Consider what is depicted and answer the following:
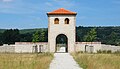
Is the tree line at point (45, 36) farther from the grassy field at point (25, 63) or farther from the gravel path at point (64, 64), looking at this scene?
the grassy field at point (25, 63)

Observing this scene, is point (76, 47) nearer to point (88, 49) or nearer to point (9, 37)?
point (88, 49)

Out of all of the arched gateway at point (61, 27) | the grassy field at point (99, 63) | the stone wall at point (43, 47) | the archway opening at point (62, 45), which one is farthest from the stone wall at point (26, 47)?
the grassy field at point (99, 63)

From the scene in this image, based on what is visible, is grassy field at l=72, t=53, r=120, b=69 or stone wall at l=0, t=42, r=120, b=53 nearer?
grassy field at l=72, t=53, r=120, b=69

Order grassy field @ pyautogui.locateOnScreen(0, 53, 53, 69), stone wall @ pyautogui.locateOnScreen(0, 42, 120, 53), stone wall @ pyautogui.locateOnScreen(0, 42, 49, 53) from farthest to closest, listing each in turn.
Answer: stone wall @ pyautogui.locateOnScreen(0, 42, 49, 53) < stone wall @ pyautogui.locateOnScreen(0, 42, 120, 53) < grassy field @ pyautogui.locateOnScreen(0, 53, 53, 69)

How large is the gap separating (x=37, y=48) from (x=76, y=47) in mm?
5242

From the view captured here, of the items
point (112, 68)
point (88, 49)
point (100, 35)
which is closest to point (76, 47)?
point (88, 49)

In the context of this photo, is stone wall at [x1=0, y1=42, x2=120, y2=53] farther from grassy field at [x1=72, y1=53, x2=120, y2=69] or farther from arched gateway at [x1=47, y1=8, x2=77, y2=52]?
grassy field at [x1=72, y1=53, x2=120, y2=69]

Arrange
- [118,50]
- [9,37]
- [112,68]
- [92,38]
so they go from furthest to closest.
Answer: [9,37] → [92,38] → [118,50] → [112,68]

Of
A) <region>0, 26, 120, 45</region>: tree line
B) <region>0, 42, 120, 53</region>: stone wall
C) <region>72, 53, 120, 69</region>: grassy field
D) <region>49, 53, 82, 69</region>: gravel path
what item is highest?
<region>0, 26, 120, 45</region>: tree line

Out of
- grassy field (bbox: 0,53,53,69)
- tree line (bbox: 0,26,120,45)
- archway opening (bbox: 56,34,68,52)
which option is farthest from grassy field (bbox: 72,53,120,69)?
tree line (bbox: 0,26,120,45)

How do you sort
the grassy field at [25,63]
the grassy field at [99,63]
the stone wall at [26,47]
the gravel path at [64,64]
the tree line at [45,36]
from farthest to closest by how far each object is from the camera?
the tree line at [45,36], the stone wall at [26,47], the gravel path at [64,64], the grassy field at [25,63], the grassy field at [99,63]

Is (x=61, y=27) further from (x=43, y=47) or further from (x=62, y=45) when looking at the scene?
(x=62, y=45)

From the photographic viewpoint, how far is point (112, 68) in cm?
1736

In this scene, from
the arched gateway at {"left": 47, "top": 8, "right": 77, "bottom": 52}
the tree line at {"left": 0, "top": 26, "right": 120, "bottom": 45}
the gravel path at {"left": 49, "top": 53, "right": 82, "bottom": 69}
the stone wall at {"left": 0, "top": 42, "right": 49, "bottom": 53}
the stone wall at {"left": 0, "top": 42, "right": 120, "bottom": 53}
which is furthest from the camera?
the tree line at {"left": 0, "top": 26, "right": 120, "bottom": 45}
